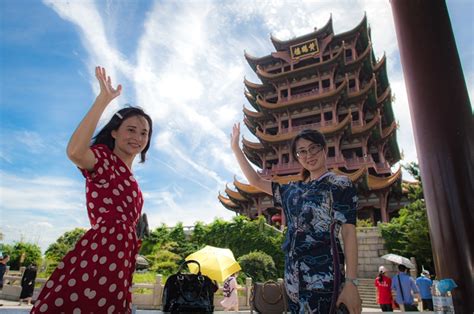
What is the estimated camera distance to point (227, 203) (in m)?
23.2

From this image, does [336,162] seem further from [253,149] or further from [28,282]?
[28,282]

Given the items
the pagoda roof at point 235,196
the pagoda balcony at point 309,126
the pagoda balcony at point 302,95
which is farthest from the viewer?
the pagoda balcony at point 302,95

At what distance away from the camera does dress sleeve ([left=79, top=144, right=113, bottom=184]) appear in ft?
4.02

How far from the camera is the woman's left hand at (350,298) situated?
1.21 m

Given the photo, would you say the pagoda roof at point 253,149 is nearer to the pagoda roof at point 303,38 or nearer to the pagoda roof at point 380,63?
the pagoda roof at point 303,38

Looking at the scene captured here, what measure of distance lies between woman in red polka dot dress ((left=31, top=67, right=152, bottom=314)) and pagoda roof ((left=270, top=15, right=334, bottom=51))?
24968mm

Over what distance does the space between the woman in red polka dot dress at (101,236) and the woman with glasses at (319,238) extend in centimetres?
75

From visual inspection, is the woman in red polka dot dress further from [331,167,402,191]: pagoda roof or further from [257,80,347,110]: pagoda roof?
[257,80,347,110]: pagoda roof

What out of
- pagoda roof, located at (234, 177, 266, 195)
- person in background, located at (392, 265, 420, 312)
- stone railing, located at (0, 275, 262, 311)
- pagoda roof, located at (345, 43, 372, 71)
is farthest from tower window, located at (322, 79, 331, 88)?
person in background, located at (392, 265, 420, 312)

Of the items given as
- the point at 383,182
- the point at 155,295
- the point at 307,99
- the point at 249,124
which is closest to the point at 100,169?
the point at 155,295

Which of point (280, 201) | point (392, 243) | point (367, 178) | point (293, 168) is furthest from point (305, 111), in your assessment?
point (280, 201)

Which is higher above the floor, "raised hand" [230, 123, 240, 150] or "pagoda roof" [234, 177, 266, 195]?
"pagoda roof" [234, 177, 266, 195]

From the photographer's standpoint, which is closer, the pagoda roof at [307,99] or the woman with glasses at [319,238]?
the woman with glasses at [319,238]

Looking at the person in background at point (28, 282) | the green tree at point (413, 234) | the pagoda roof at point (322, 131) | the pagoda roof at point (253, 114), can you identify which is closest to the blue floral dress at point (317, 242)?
the person in background at point (28, 282)
